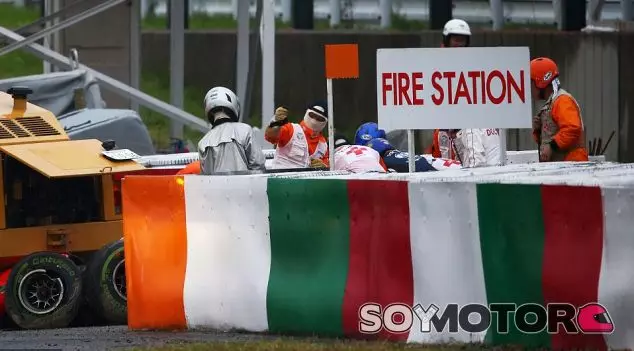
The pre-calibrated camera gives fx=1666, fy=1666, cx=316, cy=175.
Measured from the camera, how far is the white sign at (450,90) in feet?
36.5

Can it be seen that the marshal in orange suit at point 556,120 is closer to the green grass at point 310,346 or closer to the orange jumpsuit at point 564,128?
the orange jumpsuit at point 564,128

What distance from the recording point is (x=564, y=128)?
13156 millimetres

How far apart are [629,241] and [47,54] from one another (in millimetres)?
12301

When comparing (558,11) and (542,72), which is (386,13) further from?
(542,72)

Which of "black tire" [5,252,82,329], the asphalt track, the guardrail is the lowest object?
the asphalt track

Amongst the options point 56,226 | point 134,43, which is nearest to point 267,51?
point 134,43

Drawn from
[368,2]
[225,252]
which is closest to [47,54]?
[368,2]

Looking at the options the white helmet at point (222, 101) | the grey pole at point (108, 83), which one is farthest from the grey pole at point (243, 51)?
the white helmet at point (222, 101)

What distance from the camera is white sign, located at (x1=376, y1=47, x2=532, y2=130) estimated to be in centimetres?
1112

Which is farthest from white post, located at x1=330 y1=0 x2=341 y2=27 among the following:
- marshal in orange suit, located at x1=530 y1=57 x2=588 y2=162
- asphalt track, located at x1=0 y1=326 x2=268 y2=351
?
asphalt track, located at x1=0 y1=326 x2=268 y2=351

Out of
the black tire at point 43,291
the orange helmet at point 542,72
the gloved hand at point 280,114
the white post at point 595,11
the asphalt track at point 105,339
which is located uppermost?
the white post at point 595,11

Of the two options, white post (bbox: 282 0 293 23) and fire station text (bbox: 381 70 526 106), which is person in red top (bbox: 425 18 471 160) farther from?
white post (bbox: 282 0 293 23)

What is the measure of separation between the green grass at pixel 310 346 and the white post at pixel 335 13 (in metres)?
17.6

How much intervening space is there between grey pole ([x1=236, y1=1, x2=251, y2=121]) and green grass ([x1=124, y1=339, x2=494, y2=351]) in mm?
12020
